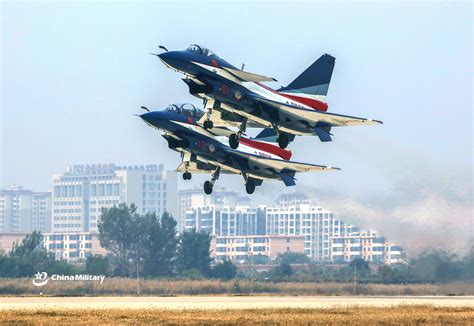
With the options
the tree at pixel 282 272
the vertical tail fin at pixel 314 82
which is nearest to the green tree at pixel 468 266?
the vertical tail fin at pixel 314 82

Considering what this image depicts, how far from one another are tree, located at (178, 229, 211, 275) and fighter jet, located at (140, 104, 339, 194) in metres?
52.2

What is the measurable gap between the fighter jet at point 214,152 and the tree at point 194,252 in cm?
5222

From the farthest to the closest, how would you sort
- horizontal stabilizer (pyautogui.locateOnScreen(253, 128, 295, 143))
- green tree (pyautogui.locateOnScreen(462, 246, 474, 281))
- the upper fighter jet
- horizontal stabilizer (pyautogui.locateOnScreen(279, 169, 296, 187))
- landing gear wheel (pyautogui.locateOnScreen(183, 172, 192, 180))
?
horizontal stabilizer (pyautogui.locateOnScreen(253, 128, 295, 143)) → green tree (pyautogui.locateOnScreen(462, 246, 474, 281)) → horizontal stabilizer (pyautogui.locateOnScreen(279, 169, 296, 187)) → landing gear wheel (pyautogui.locateOnScreen(183, 172, 192, 180)) → the upper fighter jet

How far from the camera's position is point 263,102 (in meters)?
63.4

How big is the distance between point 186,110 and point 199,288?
23.7 meters

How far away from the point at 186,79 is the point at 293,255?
390 ft

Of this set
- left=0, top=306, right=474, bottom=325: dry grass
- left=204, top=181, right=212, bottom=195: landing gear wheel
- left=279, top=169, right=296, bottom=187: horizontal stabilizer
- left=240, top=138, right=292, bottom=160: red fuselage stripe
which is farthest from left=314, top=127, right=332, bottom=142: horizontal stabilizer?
left=0, top=306, right=474, bottom=325: dry grass

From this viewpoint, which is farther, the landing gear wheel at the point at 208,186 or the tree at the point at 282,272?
the tree at the point at 282,272

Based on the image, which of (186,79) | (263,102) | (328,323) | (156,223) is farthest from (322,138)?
(156,223)

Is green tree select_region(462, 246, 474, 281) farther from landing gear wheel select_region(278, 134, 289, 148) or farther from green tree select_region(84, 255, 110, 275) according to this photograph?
green tree select_region(84, 255, 110, 275)

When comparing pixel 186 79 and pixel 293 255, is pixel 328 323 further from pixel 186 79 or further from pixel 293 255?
pixel 293 255

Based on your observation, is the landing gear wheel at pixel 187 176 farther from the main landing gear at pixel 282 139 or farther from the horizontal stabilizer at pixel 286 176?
the horizontal stabilizer at pixel 286 176

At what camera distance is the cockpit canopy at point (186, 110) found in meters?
70.1

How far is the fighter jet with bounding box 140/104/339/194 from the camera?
69.3 metres
